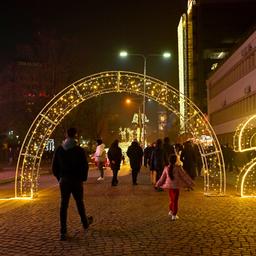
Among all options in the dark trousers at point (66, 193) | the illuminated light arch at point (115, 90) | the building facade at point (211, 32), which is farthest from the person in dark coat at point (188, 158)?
the building facade at point (211, 32)

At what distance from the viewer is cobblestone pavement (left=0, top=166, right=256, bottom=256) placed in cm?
827

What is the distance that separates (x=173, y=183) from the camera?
38.0 ft

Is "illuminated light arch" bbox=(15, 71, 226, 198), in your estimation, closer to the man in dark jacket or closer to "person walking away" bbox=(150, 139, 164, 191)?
"person walking away" bbox=(150, 139, 164, 191)

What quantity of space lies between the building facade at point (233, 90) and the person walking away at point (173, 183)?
32.1 m

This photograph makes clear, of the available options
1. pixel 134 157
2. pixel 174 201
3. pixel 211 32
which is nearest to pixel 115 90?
pixel 134 157

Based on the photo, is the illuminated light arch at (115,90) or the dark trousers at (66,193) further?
the illuminated light arch at (115,90)

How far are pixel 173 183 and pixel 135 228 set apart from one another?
1.80m

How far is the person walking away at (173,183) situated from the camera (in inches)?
450

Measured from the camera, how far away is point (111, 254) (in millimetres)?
7859

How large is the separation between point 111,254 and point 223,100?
5210cm

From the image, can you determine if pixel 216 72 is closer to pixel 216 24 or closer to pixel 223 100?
pixel 223 100

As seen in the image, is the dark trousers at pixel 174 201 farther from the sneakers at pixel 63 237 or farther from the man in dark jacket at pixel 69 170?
the sneakers at pixel 63 237

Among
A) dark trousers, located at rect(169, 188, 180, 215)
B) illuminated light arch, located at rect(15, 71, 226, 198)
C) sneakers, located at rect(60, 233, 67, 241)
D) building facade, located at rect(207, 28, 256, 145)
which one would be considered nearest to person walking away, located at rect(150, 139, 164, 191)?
illuminated light arch, located at rect(15, 71, 226, 198)

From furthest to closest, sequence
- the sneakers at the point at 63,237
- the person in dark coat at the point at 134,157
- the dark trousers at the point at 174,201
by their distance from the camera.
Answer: the person in dark coat at the point at 134,157, the dark trousers at the point at 174,201, the sneakers at the point at 63,237
